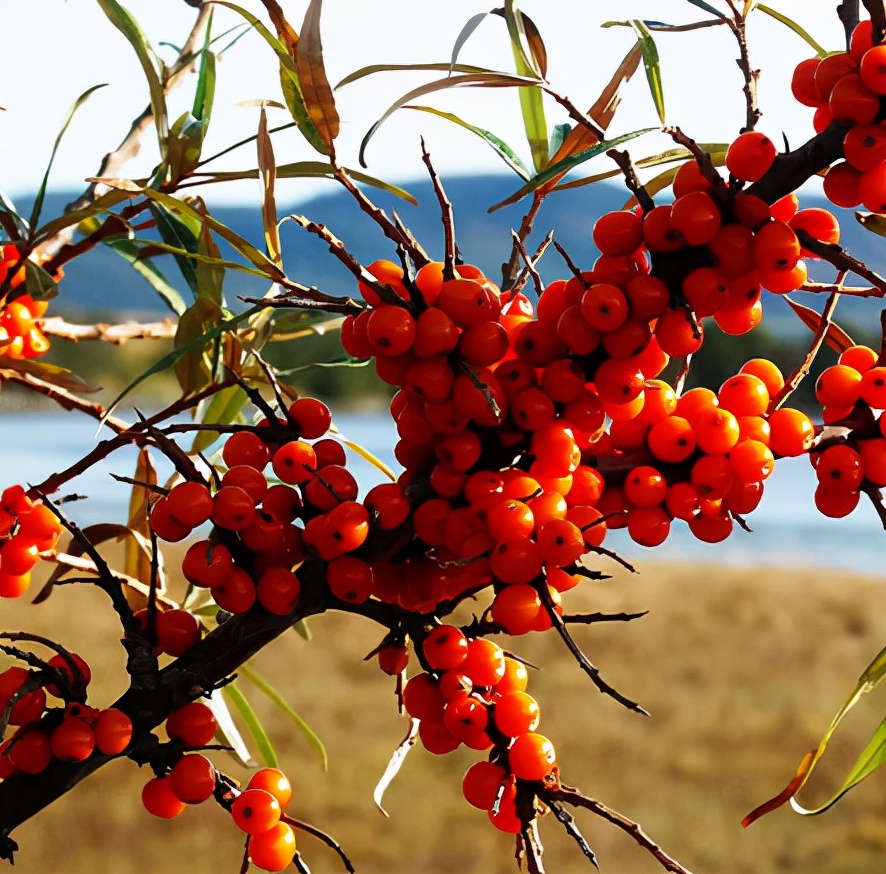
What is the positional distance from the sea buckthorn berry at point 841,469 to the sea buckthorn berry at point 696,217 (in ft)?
0.27

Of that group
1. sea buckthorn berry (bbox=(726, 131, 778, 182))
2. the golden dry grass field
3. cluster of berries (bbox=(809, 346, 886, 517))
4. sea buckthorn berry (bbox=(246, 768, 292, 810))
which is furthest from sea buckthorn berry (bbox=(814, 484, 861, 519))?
the golden dry grass field

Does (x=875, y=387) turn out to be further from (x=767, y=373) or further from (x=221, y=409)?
(x=221, y=409)

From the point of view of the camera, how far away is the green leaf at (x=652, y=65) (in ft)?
1.03

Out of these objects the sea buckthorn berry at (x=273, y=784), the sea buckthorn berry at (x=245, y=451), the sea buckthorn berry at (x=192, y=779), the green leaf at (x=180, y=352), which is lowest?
the sea buckthorn berry at (x=192, y=779)

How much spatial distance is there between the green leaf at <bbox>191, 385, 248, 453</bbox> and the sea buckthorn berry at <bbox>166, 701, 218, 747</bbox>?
0.47ft

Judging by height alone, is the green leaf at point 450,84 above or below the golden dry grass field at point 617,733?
below

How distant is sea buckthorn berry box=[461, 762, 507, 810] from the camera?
324 mm

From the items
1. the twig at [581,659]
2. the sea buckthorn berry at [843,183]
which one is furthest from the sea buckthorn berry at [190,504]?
the sea buckthorn berry at [843,183]

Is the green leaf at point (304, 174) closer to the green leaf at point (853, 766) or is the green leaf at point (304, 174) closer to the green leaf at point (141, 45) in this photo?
Answer: the green leaf at point (141, 45)

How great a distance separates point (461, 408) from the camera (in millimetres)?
287

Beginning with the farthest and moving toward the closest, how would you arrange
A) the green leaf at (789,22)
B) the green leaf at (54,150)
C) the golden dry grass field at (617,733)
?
the golden dry grass field at (617,733)
the green leaf at (54,150)
the green leaf at (789,22)

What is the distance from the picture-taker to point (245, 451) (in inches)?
13.1

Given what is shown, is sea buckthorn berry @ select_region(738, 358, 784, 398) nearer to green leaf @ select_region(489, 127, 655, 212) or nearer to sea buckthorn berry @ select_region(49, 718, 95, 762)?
green leaf @ select_region(489, 127, 655, 212)

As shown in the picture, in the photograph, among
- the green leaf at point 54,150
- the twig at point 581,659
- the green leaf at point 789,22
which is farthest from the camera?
the green leaf at point 54,150
